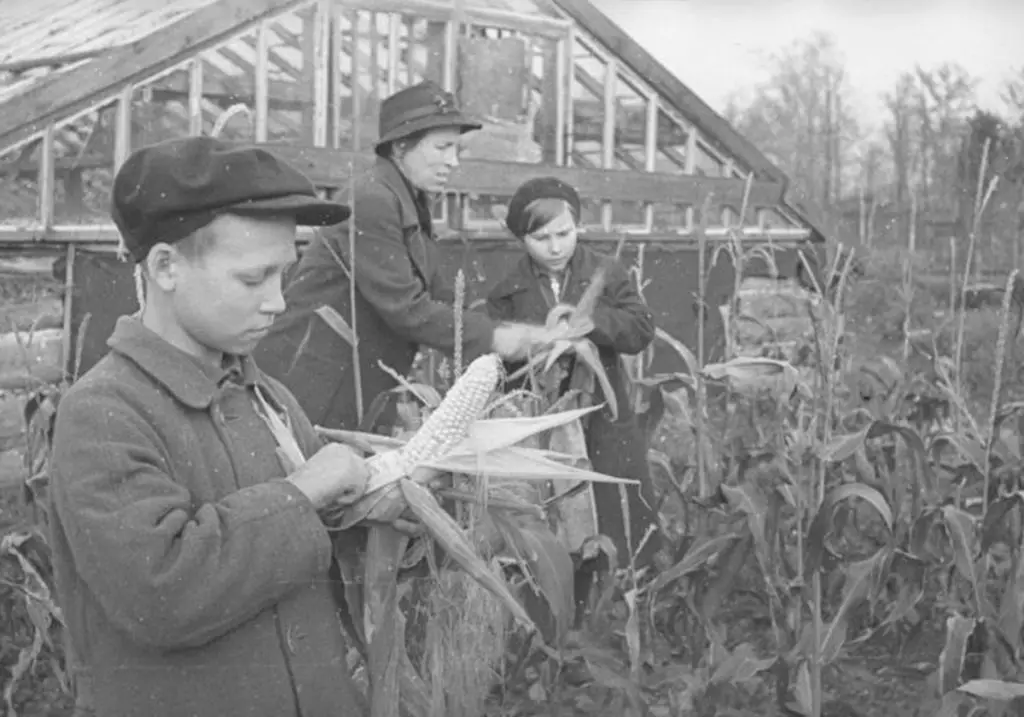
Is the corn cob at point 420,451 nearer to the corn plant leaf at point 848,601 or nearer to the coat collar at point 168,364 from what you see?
the coat collar at point 168,364

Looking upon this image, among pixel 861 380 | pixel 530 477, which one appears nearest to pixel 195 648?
pixel 530 477

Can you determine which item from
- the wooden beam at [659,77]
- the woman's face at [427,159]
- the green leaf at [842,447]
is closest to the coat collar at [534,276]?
the woman's face at [427,159]

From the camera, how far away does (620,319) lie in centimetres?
422

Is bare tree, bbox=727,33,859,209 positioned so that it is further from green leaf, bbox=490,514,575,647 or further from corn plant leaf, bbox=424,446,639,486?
corn plant leaf, bbox=424,446,639,486

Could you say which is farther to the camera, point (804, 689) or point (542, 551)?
point (804, 689)

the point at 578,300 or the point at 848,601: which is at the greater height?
the point at 578,300

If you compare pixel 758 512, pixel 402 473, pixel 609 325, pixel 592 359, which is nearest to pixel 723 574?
pixel 758 512

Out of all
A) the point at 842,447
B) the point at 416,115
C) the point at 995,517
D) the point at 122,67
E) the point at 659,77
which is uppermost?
the point at 659,77

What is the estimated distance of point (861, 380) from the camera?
229 inches

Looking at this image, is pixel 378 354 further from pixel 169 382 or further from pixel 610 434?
pixel 169 382

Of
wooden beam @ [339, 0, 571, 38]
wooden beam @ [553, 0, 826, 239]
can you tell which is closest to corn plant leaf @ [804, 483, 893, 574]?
wooden beam @ [339, 0, 571, 38]

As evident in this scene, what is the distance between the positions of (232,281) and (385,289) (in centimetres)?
210

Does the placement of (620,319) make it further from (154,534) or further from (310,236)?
(310,236)

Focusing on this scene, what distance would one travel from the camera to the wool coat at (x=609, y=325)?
4254mm
